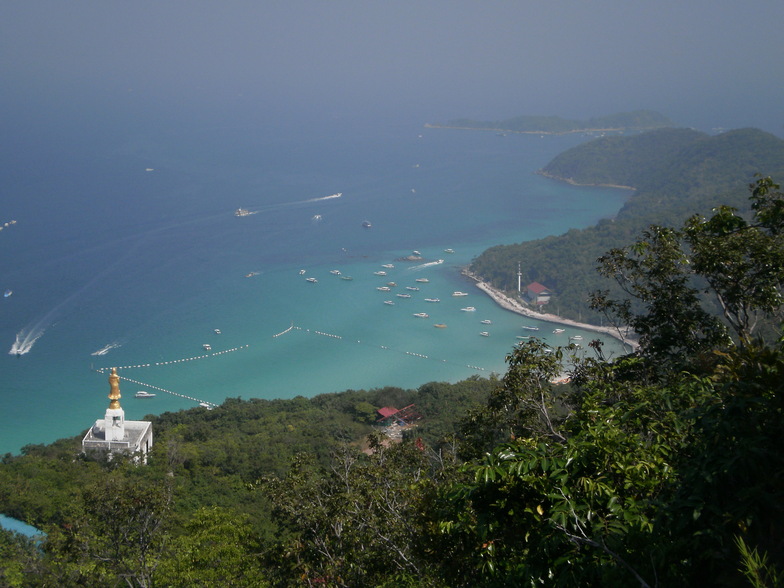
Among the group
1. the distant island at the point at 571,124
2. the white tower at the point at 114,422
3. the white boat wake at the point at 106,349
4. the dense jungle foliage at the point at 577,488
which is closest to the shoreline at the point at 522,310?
the white boat wake at the point at 106,349

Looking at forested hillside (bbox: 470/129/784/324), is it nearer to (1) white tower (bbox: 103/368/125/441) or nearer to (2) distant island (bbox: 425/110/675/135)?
(1) white tower (bbox: 103/368/125/441)

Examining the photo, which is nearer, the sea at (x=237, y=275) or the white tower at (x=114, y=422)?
the white tower at (x=114, y=422)

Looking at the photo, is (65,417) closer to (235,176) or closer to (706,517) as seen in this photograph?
(706,517)

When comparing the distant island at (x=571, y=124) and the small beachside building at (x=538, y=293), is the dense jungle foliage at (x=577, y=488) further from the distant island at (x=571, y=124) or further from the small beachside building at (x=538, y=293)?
the distant island at (x=571, y=124)

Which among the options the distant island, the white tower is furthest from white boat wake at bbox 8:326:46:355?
the distant island

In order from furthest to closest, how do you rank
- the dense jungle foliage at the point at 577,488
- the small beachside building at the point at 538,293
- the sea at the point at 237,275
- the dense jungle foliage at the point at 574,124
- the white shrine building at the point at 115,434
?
the dense jungle foliage at the point at 574,124
the small beachside building at the point at 538,293
the sea at the point at 237,275
the white shrine building at the point at 115,434
the dense jungle foliage at the point at 577,488

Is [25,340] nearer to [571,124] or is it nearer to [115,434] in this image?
[115,434]

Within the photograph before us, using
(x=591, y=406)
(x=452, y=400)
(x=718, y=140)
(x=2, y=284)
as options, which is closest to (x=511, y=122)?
(x=718, y=140)
